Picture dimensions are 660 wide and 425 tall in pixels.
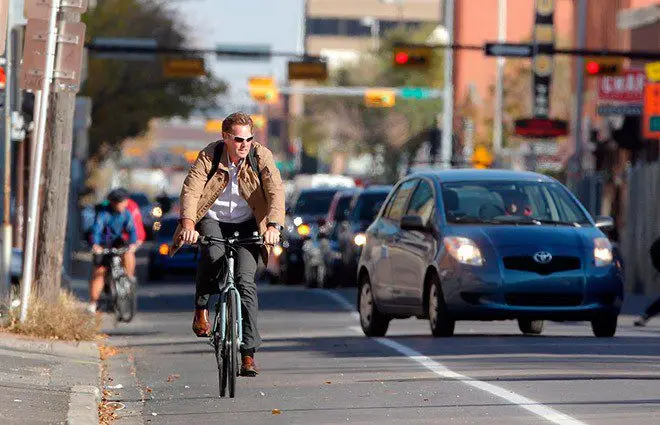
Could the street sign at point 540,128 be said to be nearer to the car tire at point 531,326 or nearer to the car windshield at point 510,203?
the car tire at point 531,326

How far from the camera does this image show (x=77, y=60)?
17922mm

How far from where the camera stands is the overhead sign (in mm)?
46219

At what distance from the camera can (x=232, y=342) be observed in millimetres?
12375

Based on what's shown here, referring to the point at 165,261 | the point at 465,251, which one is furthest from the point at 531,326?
the point at 165,261

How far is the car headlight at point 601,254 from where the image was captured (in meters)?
17.6

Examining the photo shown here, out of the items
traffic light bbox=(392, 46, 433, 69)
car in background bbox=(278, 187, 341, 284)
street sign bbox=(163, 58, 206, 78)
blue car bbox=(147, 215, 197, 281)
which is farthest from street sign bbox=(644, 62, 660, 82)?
street sign bbox=(163, 58, 206, 78)

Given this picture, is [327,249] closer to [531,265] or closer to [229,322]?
[531,265]

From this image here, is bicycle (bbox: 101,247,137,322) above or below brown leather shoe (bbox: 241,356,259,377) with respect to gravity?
above

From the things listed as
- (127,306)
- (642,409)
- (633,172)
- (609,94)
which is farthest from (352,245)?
(642,409)

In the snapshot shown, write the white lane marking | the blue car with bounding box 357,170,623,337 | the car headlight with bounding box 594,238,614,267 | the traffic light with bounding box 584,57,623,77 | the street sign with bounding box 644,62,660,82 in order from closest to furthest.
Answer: the white lane marking
the blue car with bounding box 357,170,623,337
the car headlight with bounding box 594,238,614,267
the street sign with bounding box 644,62,660,82
the traffic light with bounding box 584,57,623,77

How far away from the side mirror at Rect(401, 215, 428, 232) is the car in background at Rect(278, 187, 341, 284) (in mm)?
16014

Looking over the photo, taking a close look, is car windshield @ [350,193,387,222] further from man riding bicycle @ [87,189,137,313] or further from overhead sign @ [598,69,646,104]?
overhead sign @ [598,69,646,104]

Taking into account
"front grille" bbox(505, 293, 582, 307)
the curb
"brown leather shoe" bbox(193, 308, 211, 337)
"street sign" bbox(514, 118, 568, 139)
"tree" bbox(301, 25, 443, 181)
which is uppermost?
"tree" bbox(301, 25, 443, 181)

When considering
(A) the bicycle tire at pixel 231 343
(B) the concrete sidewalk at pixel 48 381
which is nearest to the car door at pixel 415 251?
(B) the concrete sidewalk at pixel 48 381
